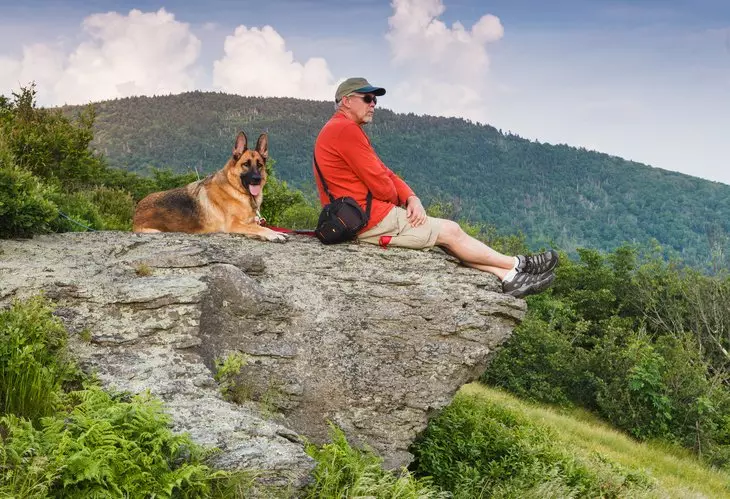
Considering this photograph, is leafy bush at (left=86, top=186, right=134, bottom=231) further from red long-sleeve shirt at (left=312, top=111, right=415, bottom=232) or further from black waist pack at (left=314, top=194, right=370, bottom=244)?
red long-sleeve shirt at (left=312, top=111, right=415, bottom=232)

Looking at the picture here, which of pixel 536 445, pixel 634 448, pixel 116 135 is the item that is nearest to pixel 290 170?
pixel 116 135

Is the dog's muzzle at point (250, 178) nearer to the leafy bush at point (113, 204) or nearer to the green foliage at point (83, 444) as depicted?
the green foliage at point (83, 444)

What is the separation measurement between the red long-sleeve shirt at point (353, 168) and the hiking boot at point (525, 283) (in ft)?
6.18

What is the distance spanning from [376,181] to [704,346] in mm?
39593

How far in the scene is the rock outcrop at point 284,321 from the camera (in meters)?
6.66

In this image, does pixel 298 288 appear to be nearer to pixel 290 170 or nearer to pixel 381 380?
pixel 381 380

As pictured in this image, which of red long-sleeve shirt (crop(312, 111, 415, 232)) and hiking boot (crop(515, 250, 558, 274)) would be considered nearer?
red long-sleeve shirt (crop(312, 111, 415, 232))

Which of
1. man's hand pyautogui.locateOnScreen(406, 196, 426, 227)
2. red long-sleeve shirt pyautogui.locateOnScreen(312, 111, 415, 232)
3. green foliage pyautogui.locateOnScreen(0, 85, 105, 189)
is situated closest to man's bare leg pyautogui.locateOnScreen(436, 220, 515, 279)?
man's hand pyautogui.locateOnScreen(406, 196, 426, 227)

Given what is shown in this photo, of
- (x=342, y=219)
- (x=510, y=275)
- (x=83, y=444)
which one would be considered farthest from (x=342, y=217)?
(x=83, y=444)

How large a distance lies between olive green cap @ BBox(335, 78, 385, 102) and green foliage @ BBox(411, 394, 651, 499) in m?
4.95

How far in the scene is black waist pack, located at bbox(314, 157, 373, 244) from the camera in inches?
352

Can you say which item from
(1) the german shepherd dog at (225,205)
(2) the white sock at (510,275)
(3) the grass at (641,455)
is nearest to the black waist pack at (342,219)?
(1) the german shepherd dog at (225,205)

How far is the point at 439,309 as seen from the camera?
828cm

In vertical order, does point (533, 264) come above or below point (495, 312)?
above
